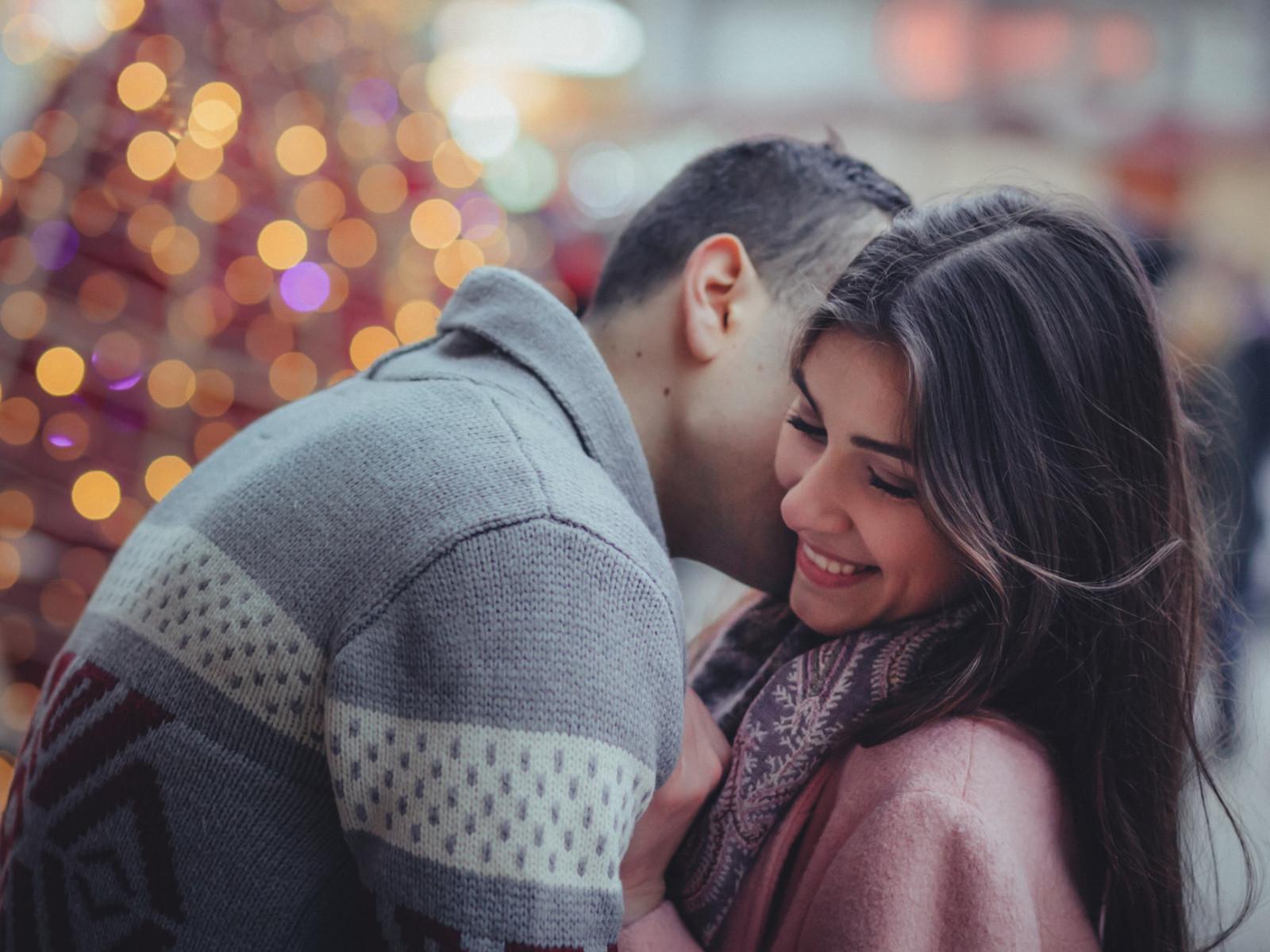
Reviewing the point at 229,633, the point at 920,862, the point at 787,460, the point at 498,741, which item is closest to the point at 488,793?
the point at 498,741

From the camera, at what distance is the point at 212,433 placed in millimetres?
1255

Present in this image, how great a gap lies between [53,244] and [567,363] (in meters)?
0.65

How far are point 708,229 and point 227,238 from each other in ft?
1.94

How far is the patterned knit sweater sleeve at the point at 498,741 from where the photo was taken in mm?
671

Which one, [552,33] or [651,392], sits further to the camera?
[552,33]

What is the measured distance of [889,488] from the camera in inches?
36.9

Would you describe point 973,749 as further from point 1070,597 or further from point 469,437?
point 469,437

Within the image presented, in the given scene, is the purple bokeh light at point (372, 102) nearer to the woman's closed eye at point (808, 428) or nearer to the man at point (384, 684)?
the man at point (384, 684)

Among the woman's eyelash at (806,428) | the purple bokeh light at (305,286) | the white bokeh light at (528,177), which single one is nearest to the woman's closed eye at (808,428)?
the woman's eyelash at (806,428)

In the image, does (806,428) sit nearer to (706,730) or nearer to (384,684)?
(706,730)

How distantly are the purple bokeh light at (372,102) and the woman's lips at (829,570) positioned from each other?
851mm

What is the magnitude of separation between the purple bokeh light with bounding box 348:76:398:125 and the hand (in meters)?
0.91

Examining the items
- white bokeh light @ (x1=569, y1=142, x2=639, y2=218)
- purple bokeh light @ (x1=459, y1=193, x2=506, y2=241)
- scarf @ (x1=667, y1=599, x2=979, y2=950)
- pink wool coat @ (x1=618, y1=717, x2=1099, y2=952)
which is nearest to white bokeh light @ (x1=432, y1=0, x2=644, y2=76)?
white bokeh light @ (x1=569, y1=142, x2=639, y2=218)

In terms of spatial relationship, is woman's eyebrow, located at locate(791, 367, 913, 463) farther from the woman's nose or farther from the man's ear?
the man's ear
